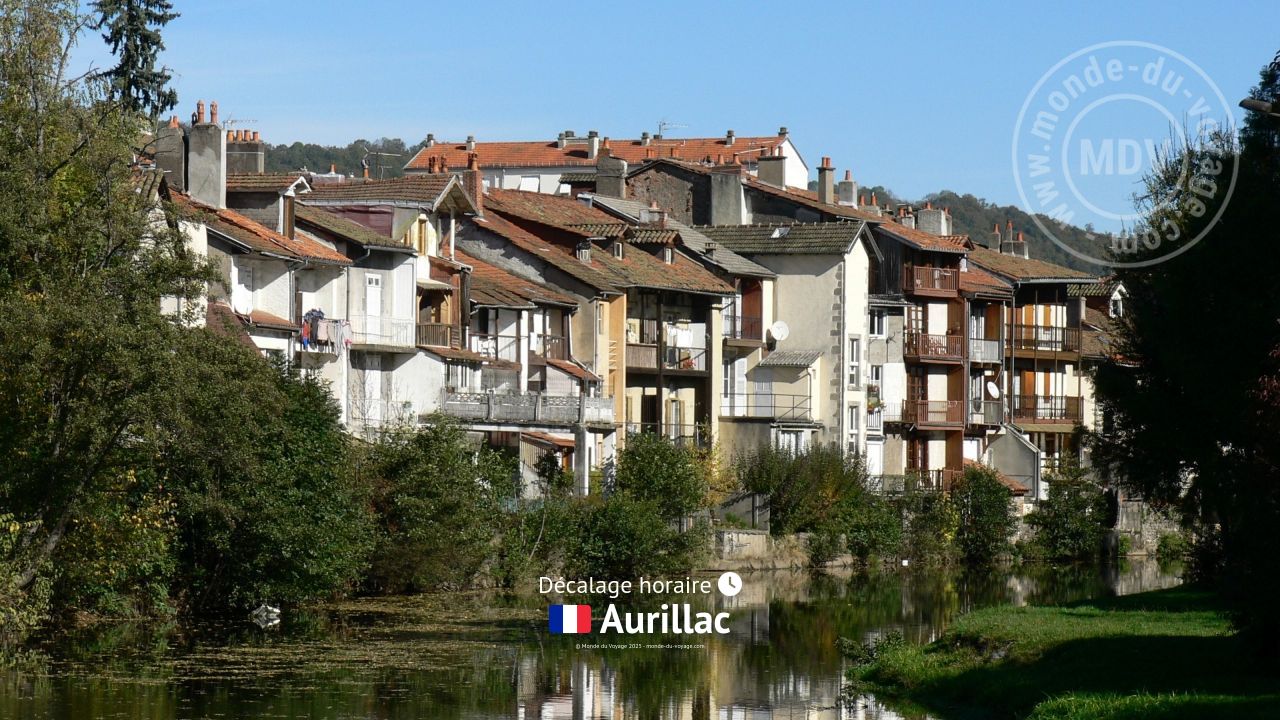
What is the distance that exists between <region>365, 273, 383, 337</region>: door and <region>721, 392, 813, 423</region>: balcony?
19.5 meters

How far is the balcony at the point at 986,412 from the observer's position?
86.1 meters

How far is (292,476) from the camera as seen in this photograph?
43.2m

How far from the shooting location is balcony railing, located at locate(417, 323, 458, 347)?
5847 centimetres

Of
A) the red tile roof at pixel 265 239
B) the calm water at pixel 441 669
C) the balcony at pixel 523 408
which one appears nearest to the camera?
the calm water at pixel 441 669

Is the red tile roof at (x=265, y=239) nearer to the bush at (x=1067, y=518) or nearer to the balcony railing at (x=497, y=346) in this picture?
the balcony railing at (x=497, y=346)

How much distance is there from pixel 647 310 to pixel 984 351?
23516mm

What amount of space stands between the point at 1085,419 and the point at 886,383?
58.0ft

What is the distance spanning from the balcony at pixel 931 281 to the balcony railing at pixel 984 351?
9.97 ft

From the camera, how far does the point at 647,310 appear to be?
70.0 metres

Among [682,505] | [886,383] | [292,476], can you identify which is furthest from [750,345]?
[292,476]

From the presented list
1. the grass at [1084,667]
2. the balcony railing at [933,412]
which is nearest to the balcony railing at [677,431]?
the balcony railing at [933,412]

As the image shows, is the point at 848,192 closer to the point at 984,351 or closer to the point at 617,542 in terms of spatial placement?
the point at 984,351

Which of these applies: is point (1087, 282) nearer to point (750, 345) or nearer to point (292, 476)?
point (750, 345)

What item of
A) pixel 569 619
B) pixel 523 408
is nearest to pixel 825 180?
pixel 523 408
